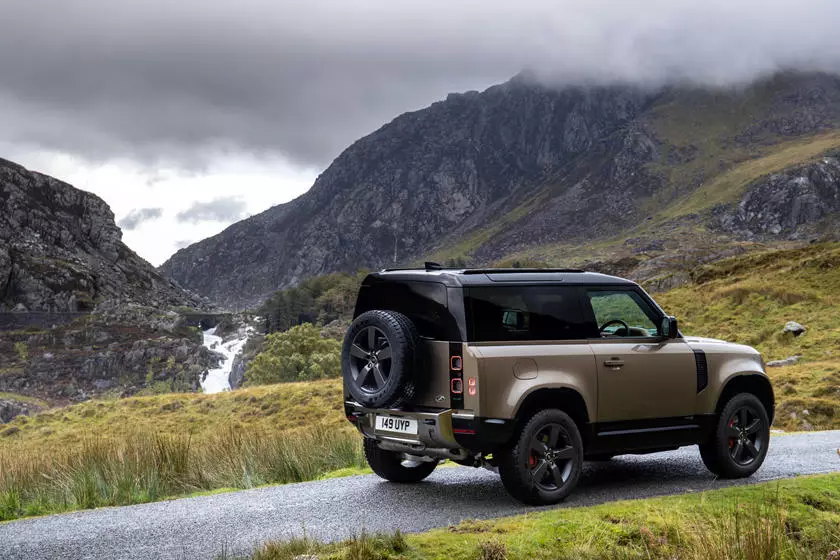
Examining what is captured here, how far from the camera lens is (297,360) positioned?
5659cm

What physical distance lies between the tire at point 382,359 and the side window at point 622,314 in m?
2.35

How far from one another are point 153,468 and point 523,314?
5.67 m

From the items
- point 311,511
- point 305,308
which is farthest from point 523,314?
point 305,308

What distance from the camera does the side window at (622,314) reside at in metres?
8.76

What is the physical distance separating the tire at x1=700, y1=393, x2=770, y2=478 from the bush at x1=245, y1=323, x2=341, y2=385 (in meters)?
46.9

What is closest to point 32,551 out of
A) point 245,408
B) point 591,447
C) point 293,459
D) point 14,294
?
point 293,459

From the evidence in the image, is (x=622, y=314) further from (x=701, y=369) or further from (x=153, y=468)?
(x=153, y=468)

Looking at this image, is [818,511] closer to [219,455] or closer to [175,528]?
[175,528]

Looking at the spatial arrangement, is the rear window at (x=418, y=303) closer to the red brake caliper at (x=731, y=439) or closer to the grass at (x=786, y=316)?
the red brake caliper at (x=731, y=439)

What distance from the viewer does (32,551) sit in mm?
6273

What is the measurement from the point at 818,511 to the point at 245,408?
33.7m

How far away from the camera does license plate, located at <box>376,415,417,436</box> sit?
25.9ft

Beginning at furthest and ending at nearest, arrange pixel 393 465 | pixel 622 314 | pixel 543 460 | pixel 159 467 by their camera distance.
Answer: pixel 159 467
pixel 393 465
pixel 622 314
pixel 543 460

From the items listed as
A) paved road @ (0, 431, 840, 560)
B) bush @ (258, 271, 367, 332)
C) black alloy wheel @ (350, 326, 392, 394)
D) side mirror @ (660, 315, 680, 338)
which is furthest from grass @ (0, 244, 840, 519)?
bush @ (258, 271, 367, 332)
